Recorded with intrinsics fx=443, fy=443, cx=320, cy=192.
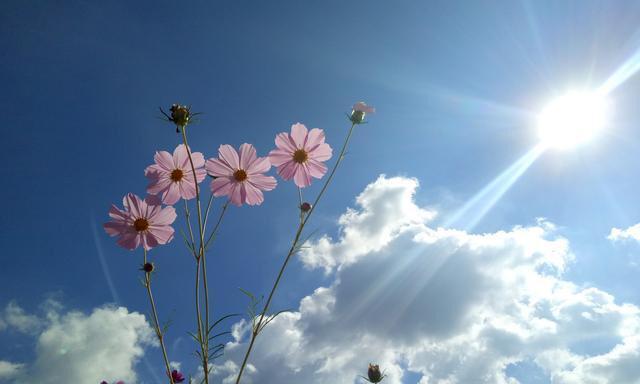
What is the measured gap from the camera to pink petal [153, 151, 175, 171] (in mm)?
1676

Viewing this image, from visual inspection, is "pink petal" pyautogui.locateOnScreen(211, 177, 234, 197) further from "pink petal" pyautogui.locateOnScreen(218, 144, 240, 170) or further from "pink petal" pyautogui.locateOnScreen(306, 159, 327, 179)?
"pink petal" pyautogui.locateOnScreen(306, 159, 327, 179)

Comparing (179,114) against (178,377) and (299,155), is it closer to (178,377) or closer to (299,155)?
(299,155)

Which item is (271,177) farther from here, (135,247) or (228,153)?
(135,247)

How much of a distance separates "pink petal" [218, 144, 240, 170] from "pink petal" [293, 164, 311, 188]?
23 cm

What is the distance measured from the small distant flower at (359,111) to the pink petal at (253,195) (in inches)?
23.2

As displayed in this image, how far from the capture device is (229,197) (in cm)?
164

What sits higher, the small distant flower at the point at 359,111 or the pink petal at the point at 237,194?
the small distant flower at the point at 359,111

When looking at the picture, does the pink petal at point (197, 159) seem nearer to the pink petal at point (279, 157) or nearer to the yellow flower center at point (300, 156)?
the pink petal at point (279, 157)

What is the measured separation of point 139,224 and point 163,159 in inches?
10.5

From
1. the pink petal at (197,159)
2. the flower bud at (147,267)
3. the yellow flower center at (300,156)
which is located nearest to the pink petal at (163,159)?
the pink petal at (197,159)

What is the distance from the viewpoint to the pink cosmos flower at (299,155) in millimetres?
1727

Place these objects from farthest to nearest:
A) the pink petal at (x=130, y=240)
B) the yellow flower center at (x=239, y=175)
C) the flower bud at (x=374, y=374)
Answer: the flower bud at (x=374, y=374) → the yellow flower center at (x=239, y=175) → the pink petal at (x=130, y=240)

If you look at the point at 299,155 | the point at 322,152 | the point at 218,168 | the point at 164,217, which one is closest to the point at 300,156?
the point at 299,155

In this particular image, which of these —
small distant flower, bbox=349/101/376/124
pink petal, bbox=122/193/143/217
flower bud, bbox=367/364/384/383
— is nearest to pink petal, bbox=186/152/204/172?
pink petal, bbox=122/193/143/217
